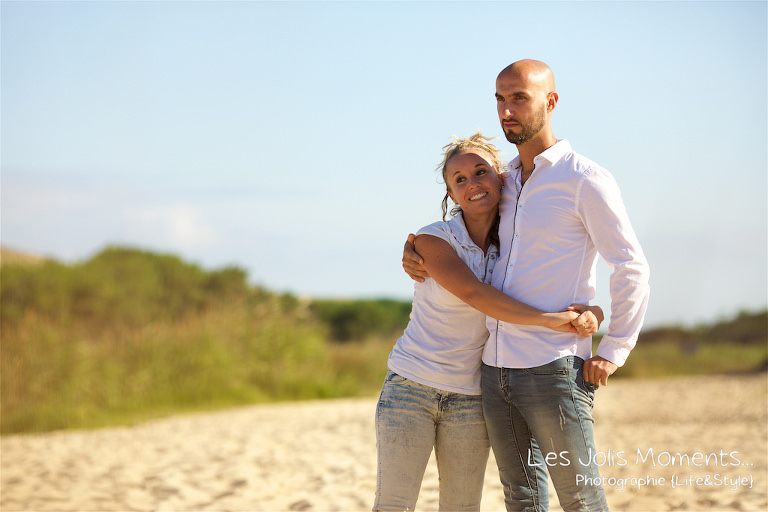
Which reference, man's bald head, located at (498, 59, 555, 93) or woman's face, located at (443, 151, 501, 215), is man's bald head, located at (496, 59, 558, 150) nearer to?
man's bald head, located at (498, 59, 555, 93)

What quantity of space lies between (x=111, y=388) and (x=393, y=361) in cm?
898

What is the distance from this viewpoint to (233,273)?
18750mm

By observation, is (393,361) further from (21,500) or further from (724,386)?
(724,386)

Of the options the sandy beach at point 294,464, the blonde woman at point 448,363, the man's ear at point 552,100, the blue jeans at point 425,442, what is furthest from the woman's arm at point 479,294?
the sandy beach at point 294,464

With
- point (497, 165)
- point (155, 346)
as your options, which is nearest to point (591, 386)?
point (497, 165)

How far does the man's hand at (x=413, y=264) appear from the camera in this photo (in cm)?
294

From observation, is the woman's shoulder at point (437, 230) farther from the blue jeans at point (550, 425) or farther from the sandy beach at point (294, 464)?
the sandy beach at point (294, 464)

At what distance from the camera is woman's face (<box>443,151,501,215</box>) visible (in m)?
2.96

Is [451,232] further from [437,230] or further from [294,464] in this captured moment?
[294,464]

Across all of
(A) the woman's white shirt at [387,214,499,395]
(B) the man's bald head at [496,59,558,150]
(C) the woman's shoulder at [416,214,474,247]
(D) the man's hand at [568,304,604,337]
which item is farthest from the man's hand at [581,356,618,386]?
(B) the man's bald head at [496,59,558,150]

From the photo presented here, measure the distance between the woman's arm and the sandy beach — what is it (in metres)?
2.26

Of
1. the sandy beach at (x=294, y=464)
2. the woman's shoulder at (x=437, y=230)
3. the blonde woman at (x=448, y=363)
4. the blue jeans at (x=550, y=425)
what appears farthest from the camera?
the sandy beach at (x=294, y=464)

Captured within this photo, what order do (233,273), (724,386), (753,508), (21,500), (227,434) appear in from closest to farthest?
(753,508)
(21,500)
(227,434)
(724,386)
(233,273)

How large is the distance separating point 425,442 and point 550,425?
0.52 metres
